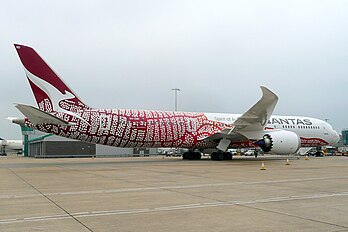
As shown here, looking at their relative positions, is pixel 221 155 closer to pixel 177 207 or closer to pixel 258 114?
pixel 258 114

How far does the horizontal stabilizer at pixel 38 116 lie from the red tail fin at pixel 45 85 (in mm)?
1333

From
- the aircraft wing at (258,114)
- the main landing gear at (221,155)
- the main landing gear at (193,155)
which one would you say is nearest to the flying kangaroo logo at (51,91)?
the aircraft wing at (258,114)

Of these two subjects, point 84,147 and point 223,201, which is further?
point 84,147

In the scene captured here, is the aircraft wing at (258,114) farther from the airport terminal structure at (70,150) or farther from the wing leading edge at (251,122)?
the airport terminal structure at (70,150)

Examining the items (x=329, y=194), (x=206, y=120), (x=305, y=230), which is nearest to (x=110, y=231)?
(x=305, y=230)

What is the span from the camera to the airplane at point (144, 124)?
75.7 ft

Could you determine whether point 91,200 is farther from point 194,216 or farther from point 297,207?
point 297,207

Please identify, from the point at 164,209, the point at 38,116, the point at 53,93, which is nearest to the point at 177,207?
the point at 164,209

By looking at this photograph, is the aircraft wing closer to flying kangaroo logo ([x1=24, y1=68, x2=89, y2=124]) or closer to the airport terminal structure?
flying kangaroo logo ([x1=24, y1=68, x2=89, y2=124])

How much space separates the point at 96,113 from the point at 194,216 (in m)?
18.3

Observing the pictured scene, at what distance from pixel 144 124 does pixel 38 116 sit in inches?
274

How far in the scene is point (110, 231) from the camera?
5879 mm

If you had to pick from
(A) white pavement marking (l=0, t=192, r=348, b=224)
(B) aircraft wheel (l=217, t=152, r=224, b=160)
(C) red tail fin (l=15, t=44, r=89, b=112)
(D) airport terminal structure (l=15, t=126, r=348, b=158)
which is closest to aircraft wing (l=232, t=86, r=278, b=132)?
(B) aircraft wheel (l=217, t=152, r=224, b=160)

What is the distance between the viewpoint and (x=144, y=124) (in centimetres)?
2586
